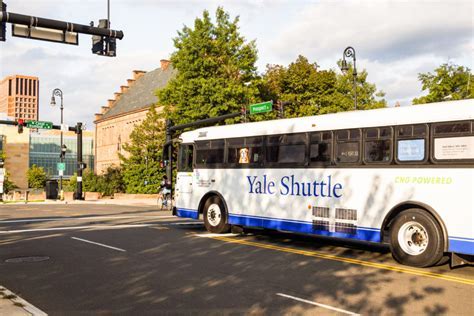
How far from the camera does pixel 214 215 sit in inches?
624

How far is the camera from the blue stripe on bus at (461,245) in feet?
30.7

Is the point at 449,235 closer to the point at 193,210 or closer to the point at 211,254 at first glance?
the point at 211,254

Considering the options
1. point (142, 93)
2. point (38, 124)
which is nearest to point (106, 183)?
point (38, 124)

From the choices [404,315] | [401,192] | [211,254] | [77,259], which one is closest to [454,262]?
[401,192]

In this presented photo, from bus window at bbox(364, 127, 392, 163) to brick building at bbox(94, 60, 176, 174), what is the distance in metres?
65.1

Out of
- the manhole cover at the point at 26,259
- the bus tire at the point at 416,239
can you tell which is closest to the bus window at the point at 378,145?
the bus tire at the point at 416,239

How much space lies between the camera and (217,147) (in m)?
15.8

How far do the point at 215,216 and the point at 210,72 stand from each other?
26967 millimetres

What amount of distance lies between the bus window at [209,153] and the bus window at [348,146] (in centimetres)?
446

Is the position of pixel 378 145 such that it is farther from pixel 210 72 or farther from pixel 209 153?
pixel 210 72

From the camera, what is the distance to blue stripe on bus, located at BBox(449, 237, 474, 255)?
9.35 metres

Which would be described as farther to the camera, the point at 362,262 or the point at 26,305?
the point at 362,262

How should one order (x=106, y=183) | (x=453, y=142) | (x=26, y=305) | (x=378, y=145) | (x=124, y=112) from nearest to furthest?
(x=26, y=305), (x=453, y=142), (x=378, y=145), (x=106, y=183), (x=124, y=112)

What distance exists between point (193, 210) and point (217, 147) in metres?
2.30
